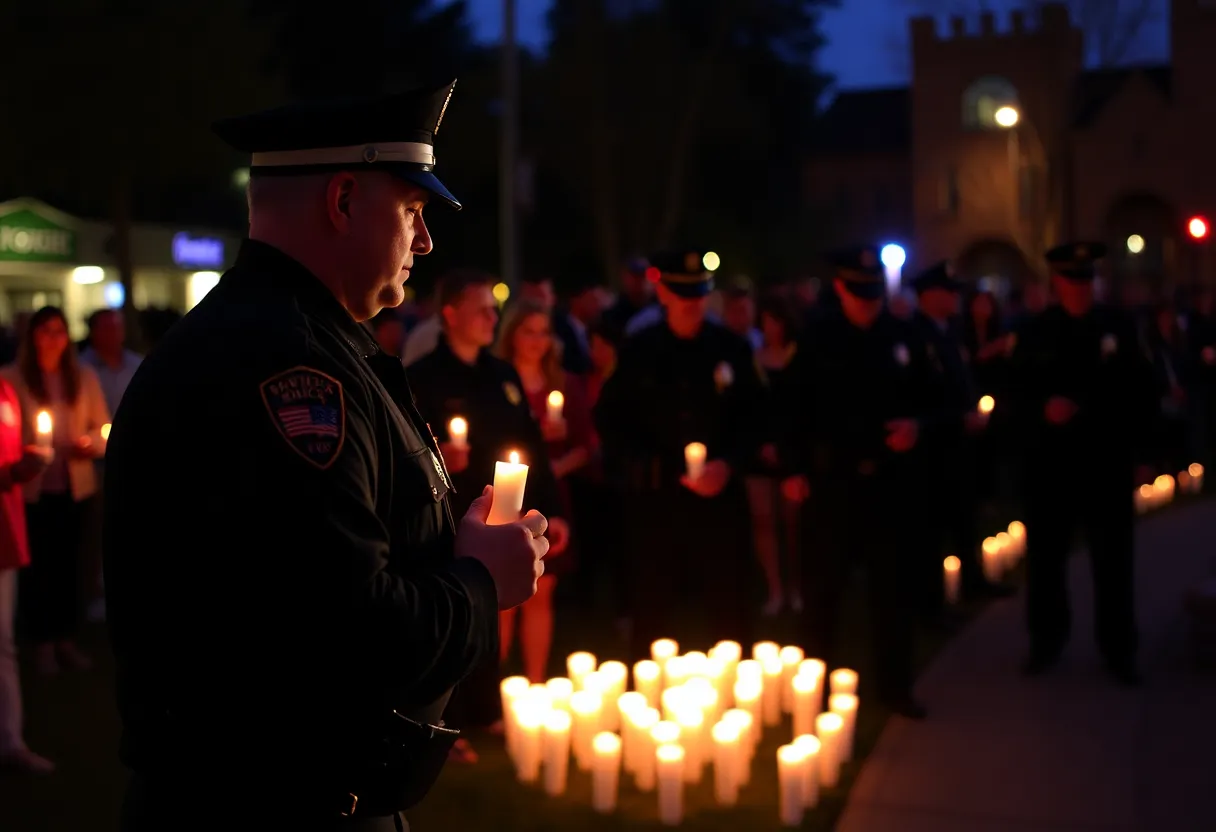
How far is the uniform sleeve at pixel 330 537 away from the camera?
74.3 inches

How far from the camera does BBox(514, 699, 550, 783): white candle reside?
561 cm

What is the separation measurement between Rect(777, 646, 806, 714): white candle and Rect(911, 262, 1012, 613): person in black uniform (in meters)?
1.74

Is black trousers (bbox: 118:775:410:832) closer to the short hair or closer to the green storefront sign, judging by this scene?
the short hair

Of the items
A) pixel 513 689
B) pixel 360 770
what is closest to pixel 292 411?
pixel 360 770

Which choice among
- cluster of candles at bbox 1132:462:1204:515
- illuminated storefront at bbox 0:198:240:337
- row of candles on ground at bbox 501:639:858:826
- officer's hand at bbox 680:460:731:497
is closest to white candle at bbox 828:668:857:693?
row of candles on ground at bbox 501:639:858:826

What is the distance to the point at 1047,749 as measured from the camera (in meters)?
6.05

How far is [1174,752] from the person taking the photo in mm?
5977

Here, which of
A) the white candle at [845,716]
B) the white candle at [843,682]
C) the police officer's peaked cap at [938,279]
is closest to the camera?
the white candle at [845,716]

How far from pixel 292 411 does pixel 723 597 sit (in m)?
4.99

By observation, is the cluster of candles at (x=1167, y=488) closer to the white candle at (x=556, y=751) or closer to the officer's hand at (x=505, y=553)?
the white candle at (x=556, y=751)

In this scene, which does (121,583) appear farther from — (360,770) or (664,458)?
(664,458)

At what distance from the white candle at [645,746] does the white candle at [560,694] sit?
0.40 m

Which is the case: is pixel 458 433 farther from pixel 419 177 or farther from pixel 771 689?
pixel 419 177

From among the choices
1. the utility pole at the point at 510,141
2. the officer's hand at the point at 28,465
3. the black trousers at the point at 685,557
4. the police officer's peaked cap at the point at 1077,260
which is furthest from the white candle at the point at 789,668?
the utility pole at the point at 510,141
